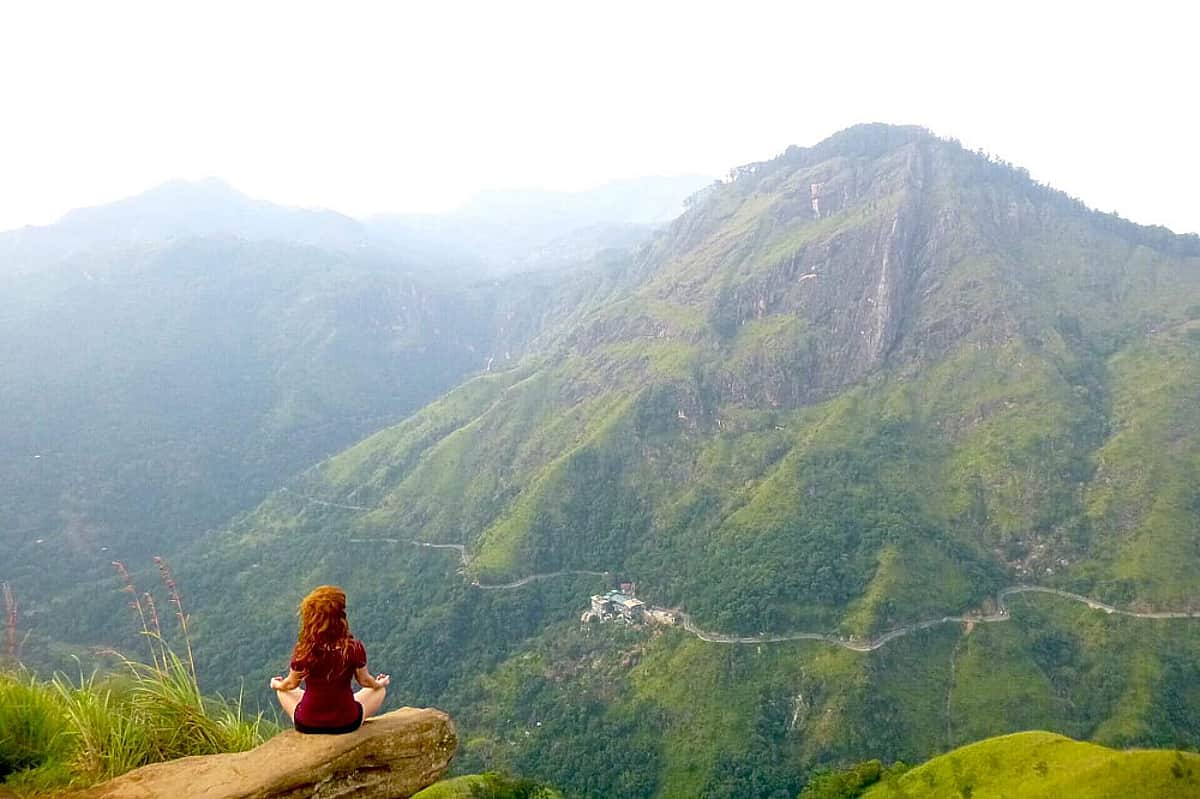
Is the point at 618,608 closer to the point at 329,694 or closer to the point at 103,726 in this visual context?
the point at 103,726

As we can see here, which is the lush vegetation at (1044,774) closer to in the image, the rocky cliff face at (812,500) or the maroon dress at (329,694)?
the maroon dress at (329,694)

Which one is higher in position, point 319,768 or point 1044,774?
point 319,768

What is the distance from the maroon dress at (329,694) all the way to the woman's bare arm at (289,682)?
7 centimetres

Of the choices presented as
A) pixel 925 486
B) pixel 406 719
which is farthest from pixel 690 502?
pixel 406 719

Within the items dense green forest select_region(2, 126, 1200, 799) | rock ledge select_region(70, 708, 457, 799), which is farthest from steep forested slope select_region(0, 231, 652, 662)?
rock ledge select_region(70, 708, 457, 799)

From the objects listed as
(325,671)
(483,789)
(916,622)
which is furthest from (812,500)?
(325,671)

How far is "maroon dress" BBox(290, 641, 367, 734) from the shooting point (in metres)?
8.50

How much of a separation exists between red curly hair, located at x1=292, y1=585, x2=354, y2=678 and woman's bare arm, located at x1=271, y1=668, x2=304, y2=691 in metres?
0.10

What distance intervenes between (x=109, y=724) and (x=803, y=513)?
94.5m

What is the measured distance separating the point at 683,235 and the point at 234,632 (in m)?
149

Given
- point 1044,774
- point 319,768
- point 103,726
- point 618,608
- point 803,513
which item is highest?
point 103,726

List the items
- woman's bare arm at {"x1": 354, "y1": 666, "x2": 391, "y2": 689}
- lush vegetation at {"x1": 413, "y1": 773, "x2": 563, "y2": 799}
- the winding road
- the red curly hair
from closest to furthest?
the red curly hair
woman's bare arm at {"x1": 354, "y1": 666, "x2": 391, "y2": 689}
lush vegetation at {"x1": 413, "y1": 773, "x2": 563, "y2": 799}
the winding road

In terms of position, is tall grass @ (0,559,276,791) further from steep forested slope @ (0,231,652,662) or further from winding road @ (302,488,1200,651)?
steep forested slope @ (0,231,652,662)

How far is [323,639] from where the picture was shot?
8.54 meters
